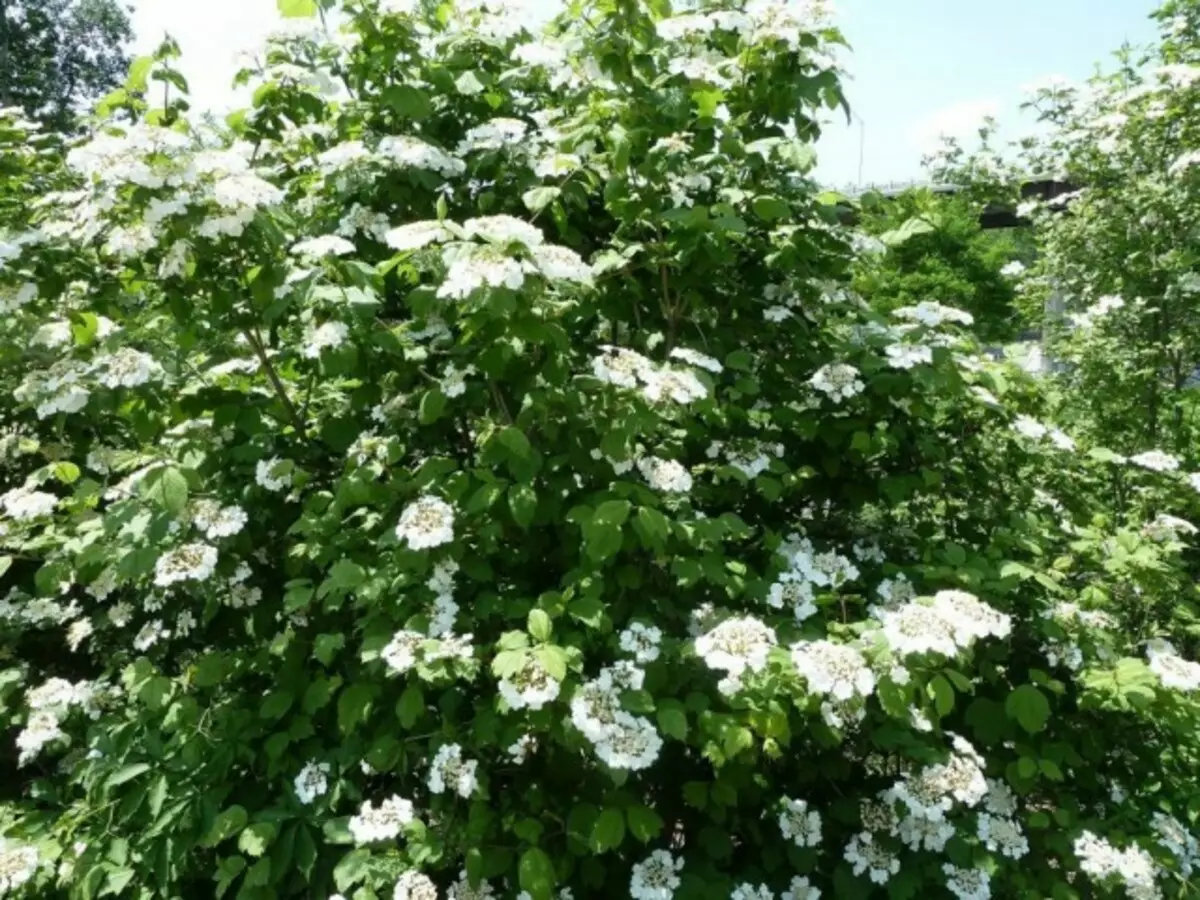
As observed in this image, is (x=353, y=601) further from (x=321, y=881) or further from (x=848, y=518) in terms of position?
(x=848, y=518)

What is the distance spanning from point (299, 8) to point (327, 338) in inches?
41.0

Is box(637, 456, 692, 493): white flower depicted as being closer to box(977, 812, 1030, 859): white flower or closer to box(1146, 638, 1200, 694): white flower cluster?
box(977, 812, 1030, 859): white flower

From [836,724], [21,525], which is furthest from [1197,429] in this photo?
[21,525]

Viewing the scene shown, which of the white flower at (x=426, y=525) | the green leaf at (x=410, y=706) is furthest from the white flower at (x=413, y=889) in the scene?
the white flower at (x=426, y=525)

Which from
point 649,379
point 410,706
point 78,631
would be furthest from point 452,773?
point 78,631

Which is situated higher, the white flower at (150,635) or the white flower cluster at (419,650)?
the white flower cluster at (419,650)

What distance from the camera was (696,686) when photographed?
6.69 feet

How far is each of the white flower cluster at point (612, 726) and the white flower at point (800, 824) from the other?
53 cm

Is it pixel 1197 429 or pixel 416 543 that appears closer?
pixel 416 543

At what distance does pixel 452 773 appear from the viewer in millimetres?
1961

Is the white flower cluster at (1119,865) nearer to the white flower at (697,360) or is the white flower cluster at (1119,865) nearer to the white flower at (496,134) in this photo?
the white flower at (697,360)

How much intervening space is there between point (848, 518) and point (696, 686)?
1006mm

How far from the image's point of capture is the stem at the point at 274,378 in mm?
2465

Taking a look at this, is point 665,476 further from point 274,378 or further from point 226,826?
point 226,826
